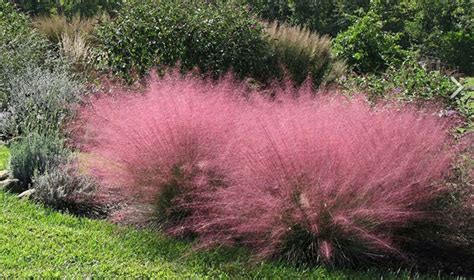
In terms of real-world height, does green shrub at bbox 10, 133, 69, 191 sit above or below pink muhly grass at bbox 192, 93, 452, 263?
below

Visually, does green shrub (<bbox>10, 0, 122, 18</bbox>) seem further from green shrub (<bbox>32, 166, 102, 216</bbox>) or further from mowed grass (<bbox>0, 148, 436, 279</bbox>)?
mowed grass (<bbox>0, 148, 436, 279</bbox>)

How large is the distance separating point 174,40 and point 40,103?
245cm

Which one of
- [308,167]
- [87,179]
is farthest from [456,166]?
[87,179]

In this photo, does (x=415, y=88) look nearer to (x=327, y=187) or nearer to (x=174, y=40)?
(x=327, y=187)

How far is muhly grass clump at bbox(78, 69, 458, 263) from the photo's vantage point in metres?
4.39

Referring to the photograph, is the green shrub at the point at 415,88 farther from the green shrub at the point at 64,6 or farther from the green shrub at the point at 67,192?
the green shrub at the point at 64,6

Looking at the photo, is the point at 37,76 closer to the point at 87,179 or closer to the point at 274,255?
the point at 87,179

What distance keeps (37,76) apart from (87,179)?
9.84 feet

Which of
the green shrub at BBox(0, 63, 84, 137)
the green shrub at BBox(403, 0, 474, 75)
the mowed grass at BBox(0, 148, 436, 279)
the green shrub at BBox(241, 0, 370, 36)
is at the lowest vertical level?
the green shrub at BBox(241, 0, 370, 36)

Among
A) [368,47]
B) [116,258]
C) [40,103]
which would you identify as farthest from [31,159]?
[368,47]

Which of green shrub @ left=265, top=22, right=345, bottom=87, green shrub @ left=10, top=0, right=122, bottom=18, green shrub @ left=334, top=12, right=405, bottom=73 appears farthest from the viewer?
green shrub @ left=10, top=0, right=122, bottom=18

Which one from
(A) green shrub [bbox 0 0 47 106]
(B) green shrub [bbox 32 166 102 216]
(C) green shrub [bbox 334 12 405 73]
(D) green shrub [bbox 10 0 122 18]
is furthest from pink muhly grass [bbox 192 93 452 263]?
(D) green shrub [bbox 10 0 122 18]

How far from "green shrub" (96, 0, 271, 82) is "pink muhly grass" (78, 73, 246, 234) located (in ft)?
12.9

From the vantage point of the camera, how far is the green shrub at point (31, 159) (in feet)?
20.5
